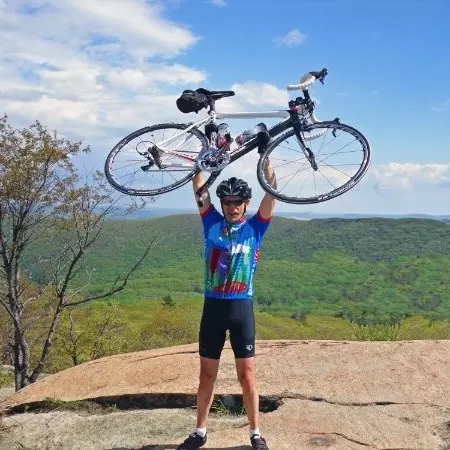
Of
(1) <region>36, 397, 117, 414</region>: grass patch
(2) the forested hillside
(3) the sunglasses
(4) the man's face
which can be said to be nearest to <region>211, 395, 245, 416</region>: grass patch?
(1) <region>36, 397, 117, 414</region>: grass patch

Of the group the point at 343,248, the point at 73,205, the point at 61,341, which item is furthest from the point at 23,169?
the point at 343,248

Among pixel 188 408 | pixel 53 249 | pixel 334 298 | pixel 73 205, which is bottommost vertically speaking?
pixel 334 298

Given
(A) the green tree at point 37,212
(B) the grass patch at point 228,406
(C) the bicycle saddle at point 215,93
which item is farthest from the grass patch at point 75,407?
(A) the green tree at point 37,212

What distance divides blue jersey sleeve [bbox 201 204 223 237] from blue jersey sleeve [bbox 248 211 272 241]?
0.38 meters

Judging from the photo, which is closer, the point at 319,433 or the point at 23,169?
the point at 319,433

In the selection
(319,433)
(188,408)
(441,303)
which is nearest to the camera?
(319,433)

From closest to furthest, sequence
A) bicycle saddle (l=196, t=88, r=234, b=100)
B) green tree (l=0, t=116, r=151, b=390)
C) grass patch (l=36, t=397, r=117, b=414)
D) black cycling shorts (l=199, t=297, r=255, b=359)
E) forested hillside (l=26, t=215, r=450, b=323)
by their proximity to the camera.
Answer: black cycling shorts (l=199, t=297, r=255, b=359)
bicycle saddle (l=196, t=88, r=234, b=100)
grass patch (l=36, t=397, r=117, b=414)
green tree (l=0, t=116, r=151, b=390)
forested hillside (l=26, t=215, r=450, b=323)

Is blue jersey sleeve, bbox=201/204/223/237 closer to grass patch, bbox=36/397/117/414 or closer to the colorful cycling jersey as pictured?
the colorful cycling jersey

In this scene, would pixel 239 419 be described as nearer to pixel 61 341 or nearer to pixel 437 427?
pixel 437 427

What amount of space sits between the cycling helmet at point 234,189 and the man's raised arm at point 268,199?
20 centimetres

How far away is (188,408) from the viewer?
25.6ft

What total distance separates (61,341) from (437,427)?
26639 millimetres

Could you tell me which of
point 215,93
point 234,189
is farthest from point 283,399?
point 215,93

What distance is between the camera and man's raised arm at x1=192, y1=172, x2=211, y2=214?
6133mm
